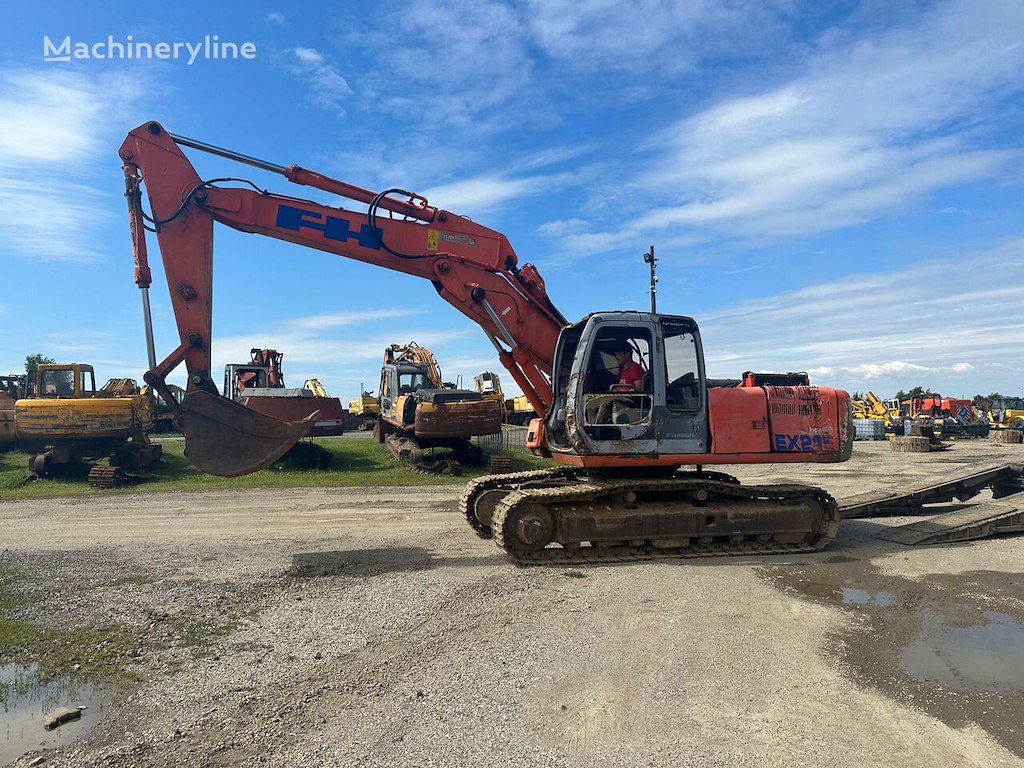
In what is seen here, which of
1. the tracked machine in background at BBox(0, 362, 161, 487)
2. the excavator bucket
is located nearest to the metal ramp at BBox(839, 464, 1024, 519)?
the excavator bucket

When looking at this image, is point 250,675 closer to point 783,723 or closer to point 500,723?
point 500,723

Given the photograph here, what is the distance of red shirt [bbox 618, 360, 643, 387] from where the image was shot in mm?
8570

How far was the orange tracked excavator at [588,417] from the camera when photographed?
8219mm

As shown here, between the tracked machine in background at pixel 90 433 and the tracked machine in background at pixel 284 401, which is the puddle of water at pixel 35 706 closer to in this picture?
the tracked machine in background at pixel 284 401

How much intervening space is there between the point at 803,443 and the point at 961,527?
9.67ft

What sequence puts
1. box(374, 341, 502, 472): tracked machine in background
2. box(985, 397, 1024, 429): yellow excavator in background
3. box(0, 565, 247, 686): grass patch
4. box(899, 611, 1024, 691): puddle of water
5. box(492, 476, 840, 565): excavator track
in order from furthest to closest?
box(985, 397, 1024, 429): yellow excavator in background, box(374, 341, 502, 472): tracked machine in background, box(492, 476, 840, 565): excavator track, box(0, 565, 247, 686): grass patch, box(899, 611, 1024, 691): puddle of water

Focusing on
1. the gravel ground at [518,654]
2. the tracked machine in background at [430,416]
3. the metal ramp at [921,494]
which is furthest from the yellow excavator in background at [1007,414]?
the gravel ground at [518,654]

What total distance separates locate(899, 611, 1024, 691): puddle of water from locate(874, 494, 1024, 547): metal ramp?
11.2 ft

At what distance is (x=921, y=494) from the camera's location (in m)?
10.9

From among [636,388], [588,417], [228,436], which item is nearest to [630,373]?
[636,388]

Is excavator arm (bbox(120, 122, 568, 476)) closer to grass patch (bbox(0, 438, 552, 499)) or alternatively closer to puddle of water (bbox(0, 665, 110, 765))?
puddle of water (bbox(0, 665, 110, 765))

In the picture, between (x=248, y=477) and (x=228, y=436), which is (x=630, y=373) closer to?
(x=228, y=436)

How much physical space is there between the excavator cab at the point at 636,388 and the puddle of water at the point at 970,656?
3.36 meters

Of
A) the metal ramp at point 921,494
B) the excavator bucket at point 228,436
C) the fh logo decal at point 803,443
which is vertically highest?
the excavator bucket at point 228,436
